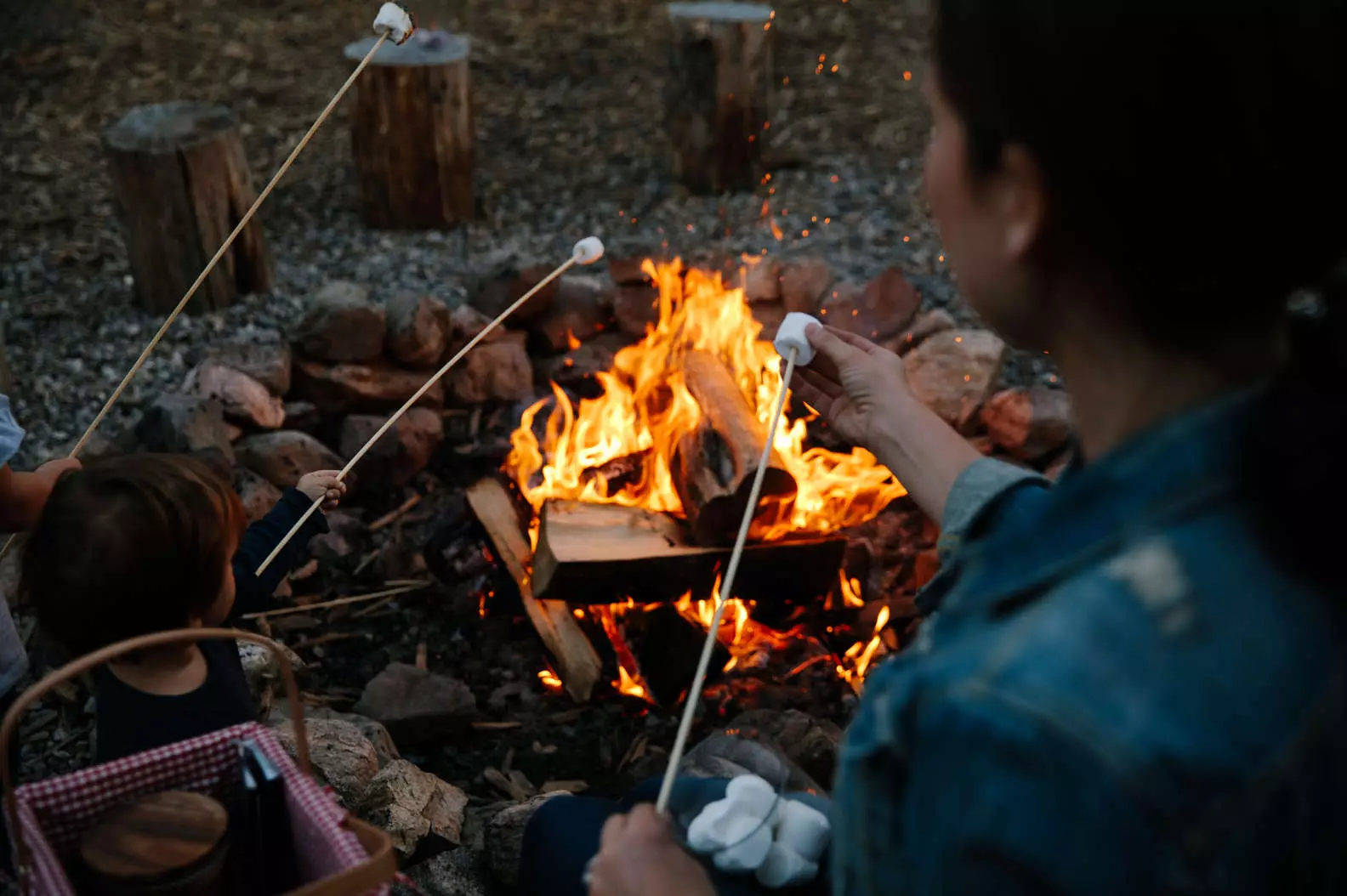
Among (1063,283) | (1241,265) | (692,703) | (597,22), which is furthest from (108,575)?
(597,22)

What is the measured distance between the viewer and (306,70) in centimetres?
762

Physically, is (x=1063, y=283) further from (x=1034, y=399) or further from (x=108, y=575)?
(x=1034, y=399)

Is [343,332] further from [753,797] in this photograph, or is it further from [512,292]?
[753,797]

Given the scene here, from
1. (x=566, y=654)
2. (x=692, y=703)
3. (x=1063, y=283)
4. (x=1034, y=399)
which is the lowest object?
(x=566, y=654)

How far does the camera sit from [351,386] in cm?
418

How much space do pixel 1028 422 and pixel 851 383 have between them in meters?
1.94

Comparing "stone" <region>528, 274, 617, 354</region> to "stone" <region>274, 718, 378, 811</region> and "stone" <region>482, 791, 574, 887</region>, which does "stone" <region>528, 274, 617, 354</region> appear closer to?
"stone" <region>274, 718, 378, 811</region>

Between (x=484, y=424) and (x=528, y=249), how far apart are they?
1.26m

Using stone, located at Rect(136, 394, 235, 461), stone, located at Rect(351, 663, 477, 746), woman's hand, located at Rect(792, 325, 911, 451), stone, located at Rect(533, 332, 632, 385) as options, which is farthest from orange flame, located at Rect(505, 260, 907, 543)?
woman's hand, located at Rect(792, 325, 911, 451)

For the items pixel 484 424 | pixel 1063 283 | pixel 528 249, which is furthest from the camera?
pixel 528 249

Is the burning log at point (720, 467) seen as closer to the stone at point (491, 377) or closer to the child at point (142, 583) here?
the stone at point (491, 377)

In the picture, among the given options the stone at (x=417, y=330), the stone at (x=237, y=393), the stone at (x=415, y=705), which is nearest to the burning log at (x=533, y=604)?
the stone at (x=415, y=705)

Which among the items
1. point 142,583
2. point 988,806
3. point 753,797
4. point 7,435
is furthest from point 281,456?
point 988,806

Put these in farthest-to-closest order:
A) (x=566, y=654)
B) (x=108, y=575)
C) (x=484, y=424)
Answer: (x=484, y=424)
(x=566, y=654)
(x=108, y=575)
